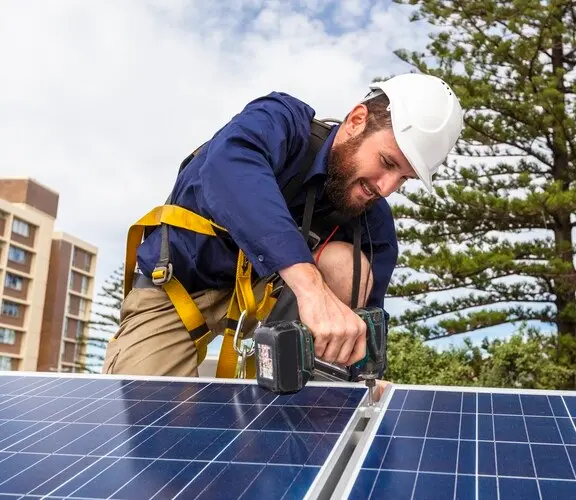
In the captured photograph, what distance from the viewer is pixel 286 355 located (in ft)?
6.06

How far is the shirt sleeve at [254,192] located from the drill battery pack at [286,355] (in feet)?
1.33

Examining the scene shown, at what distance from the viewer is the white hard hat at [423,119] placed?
9.66 feet

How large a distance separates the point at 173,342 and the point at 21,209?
172ft

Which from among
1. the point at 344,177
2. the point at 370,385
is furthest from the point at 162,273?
the point at 370,385

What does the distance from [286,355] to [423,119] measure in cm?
152

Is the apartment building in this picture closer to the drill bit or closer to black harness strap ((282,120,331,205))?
black harness strap ((282,120,331,205))

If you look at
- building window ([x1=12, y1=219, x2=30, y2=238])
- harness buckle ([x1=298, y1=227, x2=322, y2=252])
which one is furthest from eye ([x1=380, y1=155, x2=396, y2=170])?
building window ([x1=12, y1=219, x2=30, y2=238])

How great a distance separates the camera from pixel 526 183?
47.1 ft

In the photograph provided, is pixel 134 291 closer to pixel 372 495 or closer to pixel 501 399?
pixel 501 399

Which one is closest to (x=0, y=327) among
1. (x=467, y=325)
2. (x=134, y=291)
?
(x=467, y=325)

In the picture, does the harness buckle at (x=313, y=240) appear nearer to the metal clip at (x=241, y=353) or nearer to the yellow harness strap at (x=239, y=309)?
the yellow harness strap at (x=239, y=309)

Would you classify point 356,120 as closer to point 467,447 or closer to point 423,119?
point 423,119

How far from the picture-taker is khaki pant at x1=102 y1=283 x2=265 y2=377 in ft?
11.0

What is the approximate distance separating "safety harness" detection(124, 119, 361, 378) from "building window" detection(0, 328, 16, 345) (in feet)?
168
